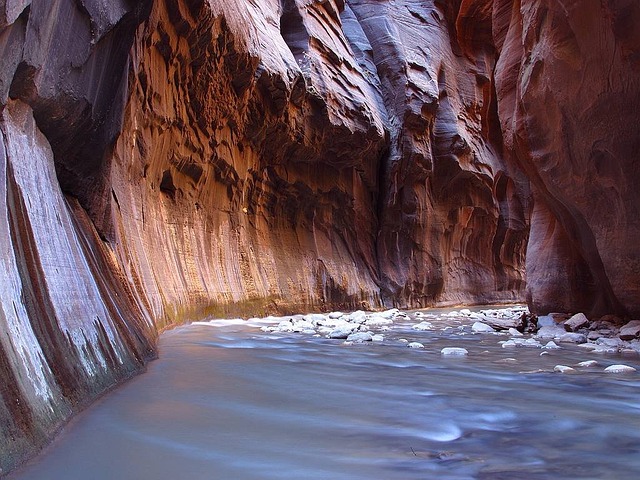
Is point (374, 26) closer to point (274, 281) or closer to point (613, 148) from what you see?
point (274, 281)

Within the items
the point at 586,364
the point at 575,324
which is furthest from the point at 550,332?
the point at 586,364

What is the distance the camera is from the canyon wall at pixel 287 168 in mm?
2531

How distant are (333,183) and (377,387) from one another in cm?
970

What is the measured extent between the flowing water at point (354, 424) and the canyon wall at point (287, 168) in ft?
0.79

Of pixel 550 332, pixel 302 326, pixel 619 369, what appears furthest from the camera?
pixel 302 326

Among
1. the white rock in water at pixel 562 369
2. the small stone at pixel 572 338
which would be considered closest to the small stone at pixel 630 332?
the small stone at pixel 572 338

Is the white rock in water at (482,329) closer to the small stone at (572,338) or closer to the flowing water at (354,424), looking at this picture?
the small stone at (572,338)

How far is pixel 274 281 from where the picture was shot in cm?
1009

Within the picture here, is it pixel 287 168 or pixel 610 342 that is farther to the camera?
pixel 287 168

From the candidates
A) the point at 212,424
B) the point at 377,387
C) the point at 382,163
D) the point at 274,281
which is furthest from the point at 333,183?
the point at 212,424

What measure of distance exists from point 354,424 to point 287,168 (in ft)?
30.2

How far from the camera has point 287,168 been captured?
10992 millimetres

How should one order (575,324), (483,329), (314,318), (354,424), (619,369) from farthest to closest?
1. (314,318)
2. (483,329)
3. (575,324)
4. (619,369)
5. (354,424)

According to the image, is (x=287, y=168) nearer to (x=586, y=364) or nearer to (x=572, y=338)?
(x=572, y=338)
